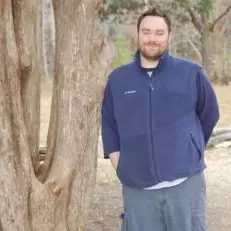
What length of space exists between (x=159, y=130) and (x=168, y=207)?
1.49 ft

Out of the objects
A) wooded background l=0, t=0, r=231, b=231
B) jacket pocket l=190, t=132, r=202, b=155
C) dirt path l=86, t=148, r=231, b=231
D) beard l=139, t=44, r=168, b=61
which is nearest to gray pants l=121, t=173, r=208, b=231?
jacket pocket l=190, t=132, r=202, b=155

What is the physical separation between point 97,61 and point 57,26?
343 millimetres

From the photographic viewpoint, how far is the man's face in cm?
368

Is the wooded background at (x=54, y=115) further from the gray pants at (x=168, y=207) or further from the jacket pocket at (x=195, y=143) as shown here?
the jacket pocket at (x=195, y=143)

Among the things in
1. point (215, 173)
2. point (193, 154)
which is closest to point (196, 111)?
point (193, 154)

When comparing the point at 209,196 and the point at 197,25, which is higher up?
the point at 197,25

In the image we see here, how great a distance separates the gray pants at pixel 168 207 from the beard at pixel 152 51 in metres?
0.72

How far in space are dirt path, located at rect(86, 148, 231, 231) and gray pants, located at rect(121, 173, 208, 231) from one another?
7.27 feet

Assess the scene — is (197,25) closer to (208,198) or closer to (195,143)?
(208,198)

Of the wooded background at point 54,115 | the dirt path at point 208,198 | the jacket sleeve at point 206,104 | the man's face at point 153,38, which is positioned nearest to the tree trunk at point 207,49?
the dirt path at point 208,198

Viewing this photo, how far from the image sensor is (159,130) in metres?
3.73

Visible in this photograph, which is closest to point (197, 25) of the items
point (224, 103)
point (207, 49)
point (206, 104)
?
point (207, 49)

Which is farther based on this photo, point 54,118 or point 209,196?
point 209,196

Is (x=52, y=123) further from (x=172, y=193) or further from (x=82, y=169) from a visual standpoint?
(x=172, y=193)
